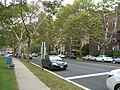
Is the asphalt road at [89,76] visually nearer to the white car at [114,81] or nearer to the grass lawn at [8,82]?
the white car at [114,81]

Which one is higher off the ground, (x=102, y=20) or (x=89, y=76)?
Result: (x=102, y=20)

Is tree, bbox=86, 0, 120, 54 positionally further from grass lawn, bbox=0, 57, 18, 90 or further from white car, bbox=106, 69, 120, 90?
white car, bbox=106, 69, 120, 90

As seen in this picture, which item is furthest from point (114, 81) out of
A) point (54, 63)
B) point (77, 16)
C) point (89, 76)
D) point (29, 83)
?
point (77, 16)

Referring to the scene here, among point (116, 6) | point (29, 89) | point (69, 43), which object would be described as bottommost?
point (29, 89)

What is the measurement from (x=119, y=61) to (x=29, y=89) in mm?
33568

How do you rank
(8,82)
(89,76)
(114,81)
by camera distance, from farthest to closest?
(89,76) → (8,82) → (114,81)

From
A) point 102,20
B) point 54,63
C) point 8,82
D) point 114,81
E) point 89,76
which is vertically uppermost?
point 102,20

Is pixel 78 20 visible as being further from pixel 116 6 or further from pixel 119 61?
pixel 119 61

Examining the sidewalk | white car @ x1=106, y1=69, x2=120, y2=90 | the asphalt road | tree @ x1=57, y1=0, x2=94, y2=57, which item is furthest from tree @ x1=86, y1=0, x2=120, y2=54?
white car @ x1=106, y1=69, x2=120, y2=90

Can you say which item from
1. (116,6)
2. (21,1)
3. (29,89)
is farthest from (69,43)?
(29,89)

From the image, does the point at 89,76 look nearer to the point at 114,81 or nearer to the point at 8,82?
the point at 8,82

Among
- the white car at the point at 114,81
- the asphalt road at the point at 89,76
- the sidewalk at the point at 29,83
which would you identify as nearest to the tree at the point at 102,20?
the asphalt road at the point at 89,76

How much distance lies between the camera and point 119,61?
42.2 metres

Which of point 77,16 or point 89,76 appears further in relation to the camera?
point 77,16
